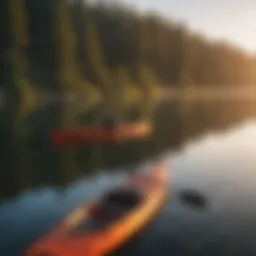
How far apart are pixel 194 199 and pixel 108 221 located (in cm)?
523

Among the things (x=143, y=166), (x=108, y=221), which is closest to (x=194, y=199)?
(x=108, y=221)

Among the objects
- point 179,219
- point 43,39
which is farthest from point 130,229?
point 43,39

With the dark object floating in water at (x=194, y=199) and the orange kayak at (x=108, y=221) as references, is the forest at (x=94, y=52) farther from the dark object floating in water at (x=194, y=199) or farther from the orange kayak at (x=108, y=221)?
the orange kayak at (x=108, y=221)

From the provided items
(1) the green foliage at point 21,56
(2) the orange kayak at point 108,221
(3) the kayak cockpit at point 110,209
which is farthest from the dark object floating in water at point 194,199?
(1) the green foliage at point 21,56

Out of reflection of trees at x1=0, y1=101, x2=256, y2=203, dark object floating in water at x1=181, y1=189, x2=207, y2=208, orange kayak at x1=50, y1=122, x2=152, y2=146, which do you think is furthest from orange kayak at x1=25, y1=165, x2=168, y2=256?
orange kayak at x1=50, y1=122, x2=152, y2=146

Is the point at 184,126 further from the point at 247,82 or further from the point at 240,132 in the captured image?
the point at 247,82

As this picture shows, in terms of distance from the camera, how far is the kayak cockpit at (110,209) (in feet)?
48.0

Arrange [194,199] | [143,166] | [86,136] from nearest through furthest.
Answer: [194,199], [143,166], [86,136]

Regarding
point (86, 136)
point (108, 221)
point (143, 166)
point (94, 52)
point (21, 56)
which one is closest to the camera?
point (108, 221)

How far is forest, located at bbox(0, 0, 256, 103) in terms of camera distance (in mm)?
60562

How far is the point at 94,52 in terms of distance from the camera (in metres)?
74.0

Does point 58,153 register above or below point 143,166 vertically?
above

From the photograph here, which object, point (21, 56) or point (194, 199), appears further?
point (21, 56)

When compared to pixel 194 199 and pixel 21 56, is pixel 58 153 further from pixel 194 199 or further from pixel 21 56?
pixel 21 56
